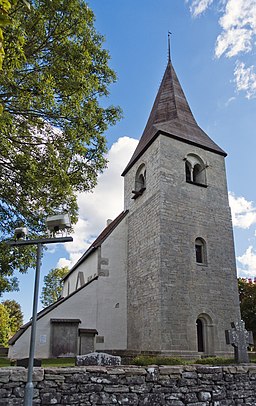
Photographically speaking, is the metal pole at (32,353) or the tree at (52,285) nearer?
the metal pole at (32,353)

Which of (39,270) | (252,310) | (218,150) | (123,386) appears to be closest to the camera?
(39,270)

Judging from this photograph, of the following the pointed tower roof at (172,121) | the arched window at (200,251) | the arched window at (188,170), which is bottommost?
the arched window at (200,251)

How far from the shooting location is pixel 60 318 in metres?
13.8

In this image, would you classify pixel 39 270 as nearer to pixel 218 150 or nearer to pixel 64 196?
pixel 64 196

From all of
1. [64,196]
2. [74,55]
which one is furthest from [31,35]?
[64,196]

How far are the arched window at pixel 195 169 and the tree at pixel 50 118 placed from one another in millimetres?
8585

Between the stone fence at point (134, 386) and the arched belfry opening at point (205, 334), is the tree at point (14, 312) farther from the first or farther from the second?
the stone fence at point (134, 386)

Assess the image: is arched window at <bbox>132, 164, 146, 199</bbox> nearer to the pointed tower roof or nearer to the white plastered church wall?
the pointed tower roof

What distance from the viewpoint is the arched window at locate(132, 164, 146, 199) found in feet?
56.1

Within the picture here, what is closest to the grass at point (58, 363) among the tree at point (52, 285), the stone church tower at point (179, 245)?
the stone church tower at point (179, 245)

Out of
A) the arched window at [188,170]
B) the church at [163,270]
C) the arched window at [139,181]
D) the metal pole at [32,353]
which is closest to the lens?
the metal pole at [32,353]

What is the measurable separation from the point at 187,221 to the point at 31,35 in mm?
10177

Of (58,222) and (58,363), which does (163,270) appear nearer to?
(58,363)

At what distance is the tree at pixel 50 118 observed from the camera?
6953 millimetres
